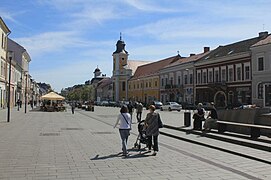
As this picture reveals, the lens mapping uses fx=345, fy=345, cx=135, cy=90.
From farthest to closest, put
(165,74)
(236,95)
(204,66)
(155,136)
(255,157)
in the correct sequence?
(165,74), (204,66), (236,95), (155,136), (255,157)

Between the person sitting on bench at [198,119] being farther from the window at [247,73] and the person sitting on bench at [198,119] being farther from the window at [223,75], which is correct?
the window at [223,75]

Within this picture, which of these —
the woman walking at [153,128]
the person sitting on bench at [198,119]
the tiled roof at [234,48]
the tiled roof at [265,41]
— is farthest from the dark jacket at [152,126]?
the tiled roof at [234,48]

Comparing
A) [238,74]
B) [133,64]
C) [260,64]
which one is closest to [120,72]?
[133,64]

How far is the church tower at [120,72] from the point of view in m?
110

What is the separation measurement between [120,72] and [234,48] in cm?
6054

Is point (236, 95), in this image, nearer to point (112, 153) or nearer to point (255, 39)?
point (255, 39)

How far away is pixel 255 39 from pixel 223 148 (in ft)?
139

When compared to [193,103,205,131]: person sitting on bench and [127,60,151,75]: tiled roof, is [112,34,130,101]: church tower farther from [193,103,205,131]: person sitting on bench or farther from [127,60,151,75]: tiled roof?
[193,103,205,131]: person sitting on bench

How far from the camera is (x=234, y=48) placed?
5412 cm

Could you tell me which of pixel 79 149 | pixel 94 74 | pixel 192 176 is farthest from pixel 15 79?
pixel 94 74

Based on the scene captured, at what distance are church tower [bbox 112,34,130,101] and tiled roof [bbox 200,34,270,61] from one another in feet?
170

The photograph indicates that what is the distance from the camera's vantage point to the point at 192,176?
7988 millimetres

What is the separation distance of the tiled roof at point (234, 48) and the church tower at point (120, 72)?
170 feet

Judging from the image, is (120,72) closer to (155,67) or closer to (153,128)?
(155,67)
